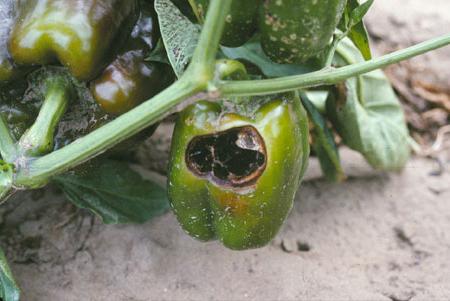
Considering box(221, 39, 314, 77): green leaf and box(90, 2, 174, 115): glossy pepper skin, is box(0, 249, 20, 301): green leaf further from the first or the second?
box(221, 39, 314, 77): green leaf

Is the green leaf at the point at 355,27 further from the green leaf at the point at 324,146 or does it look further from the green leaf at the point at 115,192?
the green leaf at the point at 115,192

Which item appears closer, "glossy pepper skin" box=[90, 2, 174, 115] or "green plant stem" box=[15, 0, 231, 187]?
"green plant stem" box=[15, 0, 231, 187]

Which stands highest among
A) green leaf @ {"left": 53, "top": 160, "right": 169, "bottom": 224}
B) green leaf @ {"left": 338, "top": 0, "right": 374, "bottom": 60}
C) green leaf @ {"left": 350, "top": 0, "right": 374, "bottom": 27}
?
green leaf @ {"left": 350, "top": 0, "right": 374, "bottom": 27}

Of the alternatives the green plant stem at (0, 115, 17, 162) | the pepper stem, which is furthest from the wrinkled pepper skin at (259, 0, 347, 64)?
the green plant stem at (0, 115, 17, 162)

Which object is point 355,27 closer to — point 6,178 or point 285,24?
point 285,24

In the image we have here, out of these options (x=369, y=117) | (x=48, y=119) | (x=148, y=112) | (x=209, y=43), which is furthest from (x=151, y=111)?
(x=369, y=117)

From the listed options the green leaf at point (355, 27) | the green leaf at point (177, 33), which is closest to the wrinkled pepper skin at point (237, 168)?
the green leaf at point (177, 33)
